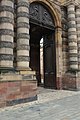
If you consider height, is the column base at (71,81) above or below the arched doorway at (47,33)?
below

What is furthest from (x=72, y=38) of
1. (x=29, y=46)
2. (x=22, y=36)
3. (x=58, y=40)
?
(x=22, y=36)

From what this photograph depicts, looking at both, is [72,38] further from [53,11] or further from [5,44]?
[5,44]

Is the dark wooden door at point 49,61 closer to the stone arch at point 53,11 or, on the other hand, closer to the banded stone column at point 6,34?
the stone arch at point 53,11

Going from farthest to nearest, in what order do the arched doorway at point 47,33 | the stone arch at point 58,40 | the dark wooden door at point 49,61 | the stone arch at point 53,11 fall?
1. the dark wooden door at point 49,61
2. the stone arch at point 58,40
3. the stone arch at point 53,11
4. the arched doorway at point 47,33

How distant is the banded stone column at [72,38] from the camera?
40.9ft

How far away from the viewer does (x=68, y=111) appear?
6207mm

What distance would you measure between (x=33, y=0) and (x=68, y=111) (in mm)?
7081

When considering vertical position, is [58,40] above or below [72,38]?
below

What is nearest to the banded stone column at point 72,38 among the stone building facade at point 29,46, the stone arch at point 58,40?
the stone building facade at point 29,46

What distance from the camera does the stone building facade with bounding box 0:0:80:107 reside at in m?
7.83

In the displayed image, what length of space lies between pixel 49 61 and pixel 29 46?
12.3 ft

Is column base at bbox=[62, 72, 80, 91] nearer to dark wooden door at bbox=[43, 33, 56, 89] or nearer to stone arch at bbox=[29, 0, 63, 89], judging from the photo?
stone arch at bbox=[29, 0, 63, 89]

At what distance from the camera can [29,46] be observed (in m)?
9.87

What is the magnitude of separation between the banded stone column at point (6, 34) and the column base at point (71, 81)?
213 inches
